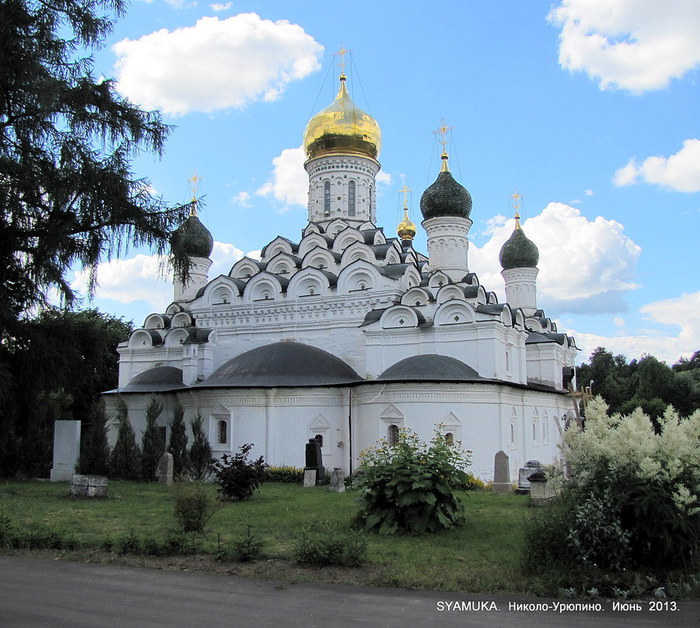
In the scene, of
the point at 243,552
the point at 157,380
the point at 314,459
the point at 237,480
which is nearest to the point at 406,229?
the point at 157,380

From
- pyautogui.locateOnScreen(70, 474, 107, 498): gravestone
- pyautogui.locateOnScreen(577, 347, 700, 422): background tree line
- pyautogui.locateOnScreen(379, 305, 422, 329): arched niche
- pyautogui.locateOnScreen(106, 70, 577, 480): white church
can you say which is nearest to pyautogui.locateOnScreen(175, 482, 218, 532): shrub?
pyautogui.locateOnScreen(70, 474, 107, 498): gravestone

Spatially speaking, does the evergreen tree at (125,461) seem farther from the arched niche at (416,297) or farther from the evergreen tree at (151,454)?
the arched niche at (416,297)

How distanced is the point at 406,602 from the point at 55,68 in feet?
32.7

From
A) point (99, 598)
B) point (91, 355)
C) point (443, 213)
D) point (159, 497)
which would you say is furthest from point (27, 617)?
point (443, 213)

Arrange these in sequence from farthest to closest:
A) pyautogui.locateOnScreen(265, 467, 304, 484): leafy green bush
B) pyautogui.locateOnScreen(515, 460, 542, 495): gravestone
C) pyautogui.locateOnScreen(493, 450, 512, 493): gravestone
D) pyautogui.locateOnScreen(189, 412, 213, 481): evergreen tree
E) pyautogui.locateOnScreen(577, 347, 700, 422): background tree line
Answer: pyautogui.locateOnScreen(577, 347, 700, 422): background tree line, pyautogui.locateOnScreen(189, 412, 213, 481): evergreen tree, pyautogui.locateOnScreen(265, 467, 304, 484): leafy green bush, pyautogui.locateOnScreen(493, 450, 512, 493): gravestone, pyautogui.locateOnScreen(515, 460, 542, 495): gravestone

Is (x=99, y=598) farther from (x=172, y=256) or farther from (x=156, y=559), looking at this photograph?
(x=172, y=256)

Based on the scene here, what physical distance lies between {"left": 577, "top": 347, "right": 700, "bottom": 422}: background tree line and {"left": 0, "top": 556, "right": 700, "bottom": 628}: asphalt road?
34351 mm

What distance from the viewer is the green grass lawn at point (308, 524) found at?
6.24 meters

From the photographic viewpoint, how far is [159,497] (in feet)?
40.1

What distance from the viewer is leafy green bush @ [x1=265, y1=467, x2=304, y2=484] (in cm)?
1678

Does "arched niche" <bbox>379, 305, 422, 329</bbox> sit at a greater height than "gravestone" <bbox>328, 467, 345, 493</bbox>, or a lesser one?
greater

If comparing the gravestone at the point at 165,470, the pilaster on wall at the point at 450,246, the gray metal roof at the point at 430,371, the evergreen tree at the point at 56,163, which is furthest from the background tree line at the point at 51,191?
the pilaster on wall at the point at 450,246

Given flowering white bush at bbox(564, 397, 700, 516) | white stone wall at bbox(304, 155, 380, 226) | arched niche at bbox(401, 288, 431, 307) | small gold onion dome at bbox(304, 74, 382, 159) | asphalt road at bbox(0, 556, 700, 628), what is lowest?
asphalt road at bbox(0, 556, 700, 628)

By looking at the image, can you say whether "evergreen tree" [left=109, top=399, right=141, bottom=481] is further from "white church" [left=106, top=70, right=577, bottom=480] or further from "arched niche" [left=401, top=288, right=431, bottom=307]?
"arched niche" [left=401, top=288, right=431, bottom=307]
